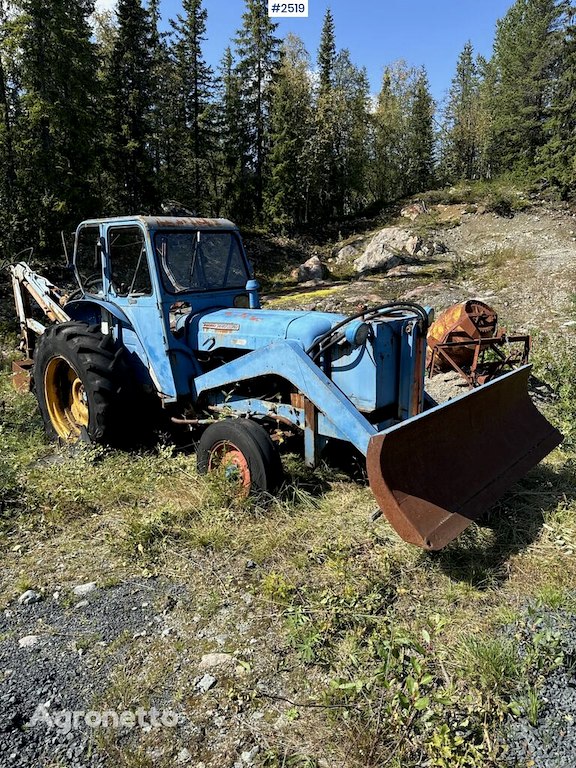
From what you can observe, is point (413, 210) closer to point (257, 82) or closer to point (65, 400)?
point (257, 82)

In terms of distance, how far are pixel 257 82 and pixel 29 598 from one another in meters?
26.1

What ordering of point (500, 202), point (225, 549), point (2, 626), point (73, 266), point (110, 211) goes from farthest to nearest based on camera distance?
point (500, 202) < point (110, 211) < point (73, 266) < point (225, 549) < point (2, 626)

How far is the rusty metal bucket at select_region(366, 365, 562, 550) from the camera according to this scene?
3.21 m

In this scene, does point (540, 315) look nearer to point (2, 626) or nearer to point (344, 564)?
point (344, 564)

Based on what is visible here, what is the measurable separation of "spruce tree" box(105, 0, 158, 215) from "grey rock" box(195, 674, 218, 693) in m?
17.8

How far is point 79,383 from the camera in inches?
217

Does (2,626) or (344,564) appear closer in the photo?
(2,626)

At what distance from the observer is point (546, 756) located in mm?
2148

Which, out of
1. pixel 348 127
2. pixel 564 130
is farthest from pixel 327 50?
pixel 564 130

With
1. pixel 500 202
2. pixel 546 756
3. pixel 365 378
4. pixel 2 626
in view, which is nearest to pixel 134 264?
Result: pixel 365 378

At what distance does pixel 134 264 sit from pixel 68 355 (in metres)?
1.04

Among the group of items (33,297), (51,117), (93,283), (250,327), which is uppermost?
(51,117)

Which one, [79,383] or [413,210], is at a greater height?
[413,210]

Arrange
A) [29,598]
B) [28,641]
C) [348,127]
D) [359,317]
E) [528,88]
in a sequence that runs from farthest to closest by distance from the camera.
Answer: [348,127] < [528,88] < [359,317] < [29,598] < [28,641]
